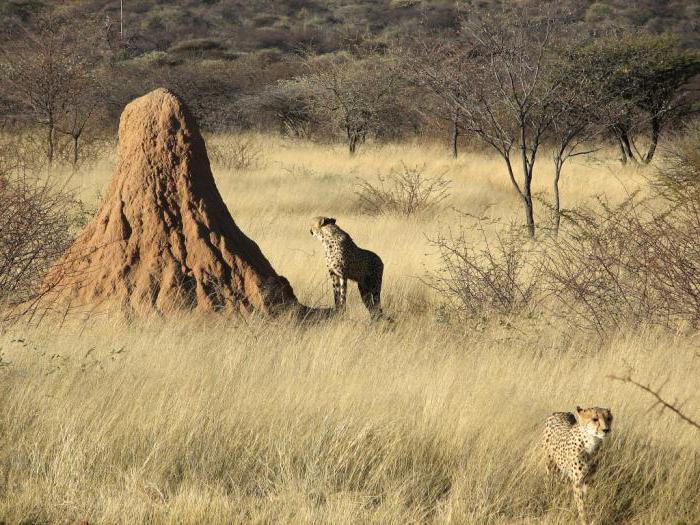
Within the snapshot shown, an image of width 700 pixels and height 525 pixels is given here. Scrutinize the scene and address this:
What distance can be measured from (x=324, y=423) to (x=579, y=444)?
1.35 m

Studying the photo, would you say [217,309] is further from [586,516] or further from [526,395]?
[586,516]

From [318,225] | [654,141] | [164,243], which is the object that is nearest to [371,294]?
[318,225]

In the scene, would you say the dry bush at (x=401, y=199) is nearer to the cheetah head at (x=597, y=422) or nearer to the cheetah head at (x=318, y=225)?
the cheetah head at (x=318, y=225)

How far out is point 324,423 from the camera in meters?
4.68

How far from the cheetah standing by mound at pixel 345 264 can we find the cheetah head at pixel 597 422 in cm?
359

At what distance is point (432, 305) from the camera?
830cm

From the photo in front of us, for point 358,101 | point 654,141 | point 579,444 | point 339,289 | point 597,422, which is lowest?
point 339,289

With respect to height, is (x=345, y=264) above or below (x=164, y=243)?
below

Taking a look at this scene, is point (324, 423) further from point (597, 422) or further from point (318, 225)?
point (318, 225)

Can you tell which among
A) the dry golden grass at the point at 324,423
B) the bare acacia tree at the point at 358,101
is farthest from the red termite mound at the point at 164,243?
the bare acacia tree at the point at 358,101

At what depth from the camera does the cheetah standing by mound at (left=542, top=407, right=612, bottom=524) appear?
12.1 feet

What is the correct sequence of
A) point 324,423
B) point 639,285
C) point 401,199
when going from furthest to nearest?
point 401,199 → point 639,285 → point 324,423

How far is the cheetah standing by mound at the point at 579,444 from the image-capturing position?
145 inches

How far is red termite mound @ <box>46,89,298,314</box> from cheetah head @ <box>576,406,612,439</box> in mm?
3435
